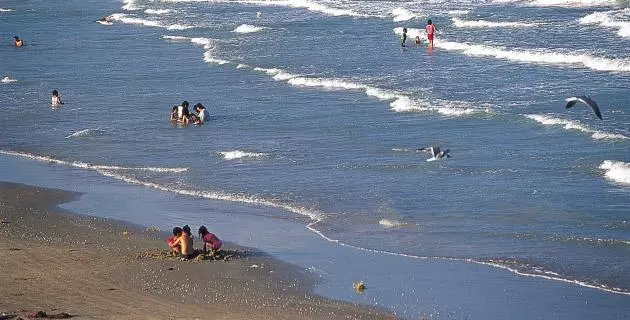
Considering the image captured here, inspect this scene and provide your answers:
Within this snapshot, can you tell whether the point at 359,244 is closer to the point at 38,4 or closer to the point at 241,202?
the point at 241,202

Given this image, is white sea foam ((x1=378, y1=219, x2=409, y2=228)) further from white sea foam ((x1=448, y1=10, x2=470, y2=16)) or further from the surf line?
white sea foam ((x1=448, y1=10, x2=470, y2=16))

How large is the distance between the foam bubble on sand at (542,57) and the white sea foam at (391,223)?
48.1ft

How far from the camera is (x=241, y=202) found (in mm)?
19656

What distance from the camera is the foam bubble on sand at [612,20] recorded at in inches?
1523

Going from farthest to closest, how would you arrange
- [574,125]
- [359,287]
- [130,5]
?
[130,5] → [574,125] → [359,287]

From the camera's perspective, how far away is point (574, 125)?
2430 cm

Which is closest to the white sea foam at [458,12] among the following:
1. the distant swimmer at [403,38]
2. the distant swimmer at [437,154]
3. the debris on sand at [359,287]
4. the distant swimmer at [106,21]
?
the distant swimmer at [403,38]

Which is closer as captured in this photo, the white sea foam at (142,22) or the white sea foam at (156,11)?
the white sea foam at (142,22)

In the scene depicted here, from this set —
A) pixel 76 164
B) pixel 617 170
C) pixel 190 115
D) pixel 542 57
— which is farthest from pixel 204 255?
pixel 542 57

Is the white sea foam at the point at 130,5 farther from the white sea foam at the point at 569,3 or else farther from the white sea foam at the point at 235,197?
the white sea foam at the point at 235,197

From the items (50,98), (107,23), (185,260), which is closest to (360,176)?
(185,260)

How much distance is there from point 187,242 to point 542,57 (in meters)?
19.8

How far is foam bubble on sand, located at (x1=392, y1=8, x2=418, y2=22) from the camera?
4644 cm

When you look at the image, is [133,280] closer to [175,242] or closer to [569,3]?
[175,242]
